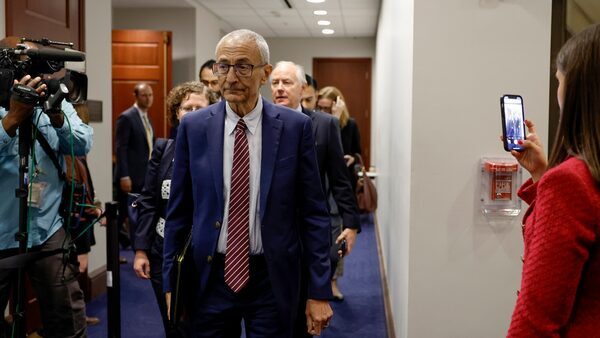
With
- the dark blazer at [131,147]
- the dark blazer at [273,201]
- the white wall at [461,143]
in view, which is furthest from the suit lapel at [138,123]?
the dark blazer at [273,201]

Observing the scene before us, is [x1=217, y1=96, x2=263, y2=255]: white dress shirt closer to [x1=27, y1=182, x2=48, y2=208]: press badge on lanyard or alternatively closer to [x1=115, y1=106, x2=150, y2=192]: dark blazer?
[x1=27, y1=182, x2=48, y2=208]: press badge on lanyard

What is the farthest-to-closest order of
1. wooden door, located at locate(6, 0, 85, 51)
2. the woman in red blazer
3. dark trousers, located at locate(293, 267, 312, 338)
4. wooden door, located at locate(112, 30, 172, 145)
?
wooden door, located at locate(112, 30, 172, 145), wooden door, located at locate(6, 0, 85, 51), dark trousers, located at locate(293, 267, 312, 338), the woman in red blazer

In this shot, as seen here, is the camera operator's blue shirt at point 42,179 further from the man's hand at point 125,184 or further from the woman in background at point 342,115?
the woman in background at point 342,115

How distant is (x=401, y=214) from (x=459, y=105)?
690 mm

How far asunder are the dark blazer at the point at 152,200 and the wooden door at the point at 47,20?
1.29 m

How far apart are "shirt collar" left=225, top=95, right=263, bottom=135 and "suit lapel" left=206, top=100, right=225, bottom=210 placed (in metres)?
0.02

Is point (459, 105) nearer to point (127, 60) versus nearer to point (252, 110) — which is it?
point (252, 110)

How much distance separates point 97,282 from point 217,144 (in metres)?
2.85

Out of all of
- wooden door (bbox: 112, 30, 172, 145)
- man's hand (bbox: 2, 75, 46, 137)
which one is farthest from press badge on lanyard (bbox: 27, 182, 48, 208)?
wooden door (bbox: 112, 30, 172, 145)

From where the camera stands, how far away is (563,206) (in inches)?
39.6

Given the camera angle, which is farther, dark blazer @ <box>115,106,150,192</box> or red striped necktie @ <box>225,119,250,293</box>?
dark blazer @ <box>115,106,150,192</box>

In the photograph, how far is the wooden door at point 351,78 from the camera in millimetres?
10453

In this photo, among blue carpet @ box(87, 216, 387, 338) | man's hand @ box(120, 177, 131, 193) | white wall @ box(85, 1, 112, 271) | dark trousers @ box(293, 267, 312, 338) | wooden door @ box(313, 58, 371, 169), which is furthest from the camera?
wooden door @ box(313, 58, 371, 169)

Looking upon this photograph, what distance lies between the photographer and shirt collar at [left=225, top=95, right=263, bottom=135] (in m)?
1.79
